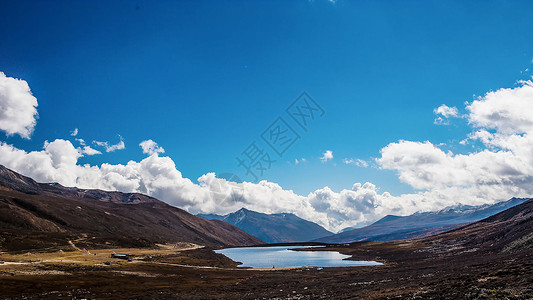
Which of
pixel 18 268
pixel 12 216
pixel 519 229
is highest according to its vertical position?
pixel 12 216

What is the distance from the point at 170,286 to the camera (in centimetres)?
5941

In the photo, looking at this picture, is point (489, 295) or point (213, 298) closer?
point (489, 295)

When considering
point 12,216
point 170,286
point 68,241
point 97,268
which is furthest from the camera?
point 12,216

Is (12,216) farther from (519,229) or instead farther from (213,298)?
(519,229)

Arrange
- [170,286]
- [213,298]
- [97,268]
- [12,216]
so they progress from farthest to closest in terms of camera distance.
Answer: [12,216] < [97,268] < [170,286] < [213,298]

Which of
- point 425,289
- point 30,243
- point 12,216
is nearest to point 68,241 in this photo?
point 30,243

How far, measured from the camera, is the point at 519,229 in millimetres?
104875

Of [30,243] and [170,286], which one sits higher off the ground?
[30,243]

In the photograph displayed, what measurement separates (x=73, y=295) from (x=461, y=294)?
51865mm

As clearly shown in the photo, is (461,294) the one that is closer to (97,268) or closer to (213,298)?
(213,298)

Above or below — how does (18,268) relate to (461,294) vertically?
above

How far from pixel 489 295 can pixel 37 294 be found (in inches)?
2266

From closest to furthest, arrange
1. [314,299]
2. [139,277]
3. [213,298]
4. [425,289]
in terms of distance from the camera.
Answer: [425,289] < [314,299] < [213,298] < [139,277]

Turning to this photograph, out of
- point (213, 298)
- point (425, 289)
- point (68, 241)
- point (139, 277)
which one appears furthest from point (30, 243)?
point (425, 289)
